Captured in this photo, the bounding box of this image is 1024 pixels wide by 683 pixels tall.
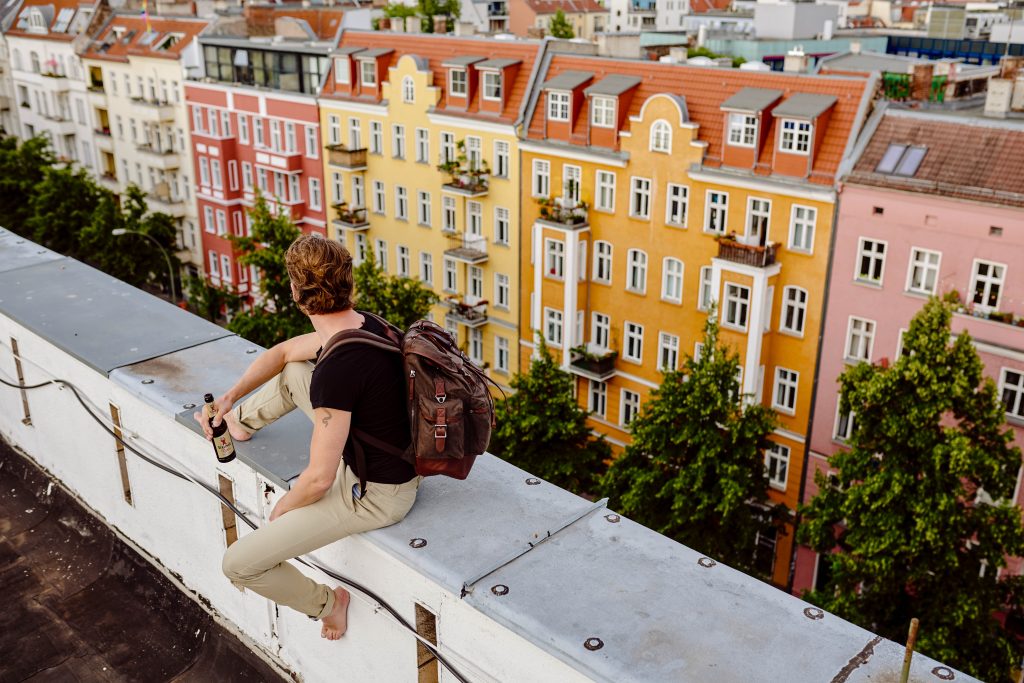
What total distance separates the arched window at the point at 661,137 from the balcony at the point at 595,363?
742 centimetres

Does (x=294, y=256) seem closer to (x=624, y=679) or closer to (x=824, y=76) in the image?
(x=624, y=679)

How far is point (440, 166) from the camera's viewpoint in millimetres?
39094

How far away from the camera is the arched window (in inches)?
1259

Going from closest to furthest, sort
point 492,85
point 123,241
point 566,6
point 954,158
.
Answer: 1. point 954,158
2. point 492,85
3. point 123,241
4. point 566,6

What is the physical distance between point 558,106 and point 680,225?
268 inches

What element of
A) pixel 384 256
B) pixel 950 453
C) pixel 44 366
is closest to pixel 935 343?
pixel 950 453

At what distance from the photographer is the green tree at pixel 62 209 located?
46719 millimetres

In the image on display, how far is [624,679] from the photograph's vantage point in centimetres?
340

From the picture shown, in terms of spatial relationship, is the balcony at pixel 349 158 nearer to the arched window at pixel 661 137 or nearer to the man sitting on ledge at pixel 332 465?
the arched window at pixel 661 137

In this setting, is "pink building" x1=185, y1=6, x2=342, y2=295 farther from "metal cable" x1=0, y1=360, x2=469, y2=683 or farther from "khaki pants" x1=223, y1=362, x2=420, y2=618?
"khaki pants" x1=223, y1=362, x2=420, y2=618

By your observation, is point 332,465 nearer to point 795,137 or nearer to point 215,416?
point 215,416

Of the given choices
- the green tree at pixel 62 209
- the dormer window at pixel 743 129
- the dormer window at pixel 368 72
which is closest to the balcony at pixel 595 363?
the dormer window at pixel 743 129

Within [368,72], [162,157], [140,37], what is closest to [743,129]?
[368,72]

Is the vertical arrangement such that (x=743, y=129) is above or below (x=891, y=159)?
above
